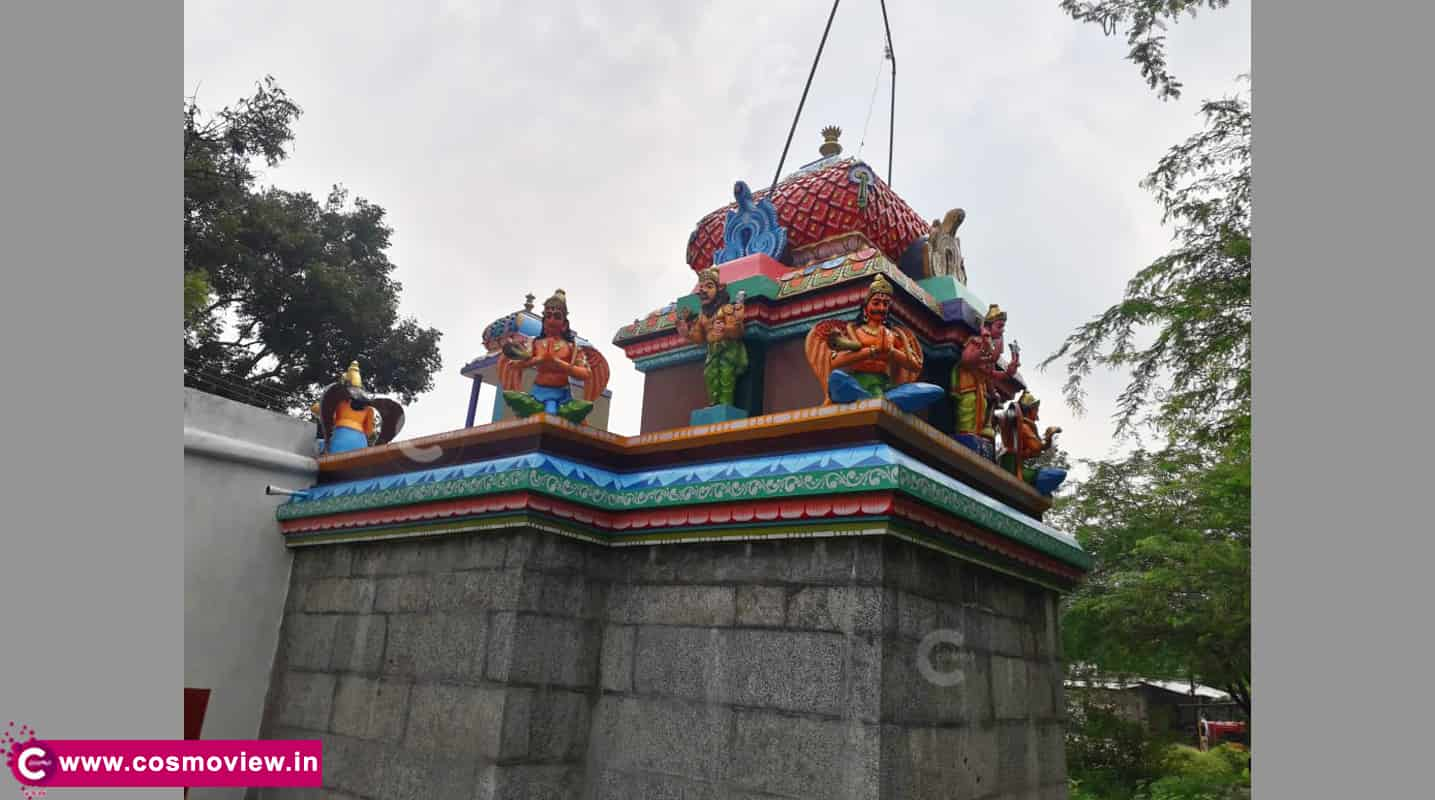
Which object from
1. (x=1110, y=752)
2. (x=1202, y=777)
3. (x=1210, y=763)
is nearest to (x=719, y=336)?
(x=1202, y=777)

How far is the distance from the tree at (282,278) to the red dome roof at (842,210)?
14.9 meters

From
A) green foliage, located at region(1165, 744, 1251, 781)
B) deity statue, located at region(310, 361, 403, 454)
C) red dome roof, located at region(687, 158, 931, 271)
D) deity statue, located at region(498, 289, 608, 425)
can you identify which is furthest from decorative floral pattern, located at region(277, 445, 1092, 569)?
green foliage, located at region(1165, 744, 1251, 781)

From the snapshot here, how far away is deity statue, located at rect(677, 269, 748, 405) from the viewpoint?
6188 millimetres

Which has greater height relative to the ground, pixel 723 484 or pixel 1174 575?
pixel 1174 575

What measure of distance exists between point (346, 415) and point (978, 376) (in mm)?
5237

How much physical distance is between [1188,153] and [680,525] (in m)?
8.64

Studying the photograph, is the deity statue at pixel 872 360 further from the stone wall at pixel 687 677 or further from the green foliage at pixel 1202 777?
the green foliage at pixel 1202 777

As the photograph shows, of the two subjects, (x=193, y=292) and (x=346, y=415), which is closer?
(x=346, y=415)

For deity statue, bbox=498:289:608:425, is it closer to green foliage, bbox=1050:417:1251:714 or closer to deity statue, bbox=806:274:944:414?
deity statue, bbox=806:274:944:414
